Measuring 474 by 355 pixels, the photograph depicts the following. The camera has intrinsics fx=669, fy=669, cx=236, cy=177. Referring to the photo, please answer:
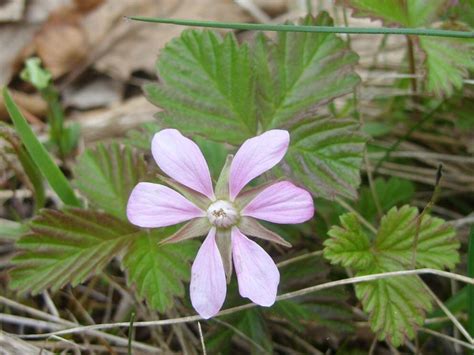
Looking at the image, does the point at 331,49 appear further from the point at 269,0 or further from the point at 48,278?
the point at 269,0

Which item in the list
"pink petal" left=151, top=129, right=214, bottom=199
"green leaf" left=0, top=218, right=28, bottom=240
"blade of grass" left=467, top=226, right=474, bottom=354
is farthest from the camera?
"green leaf" left=0, top=218, right=28, bottom=240

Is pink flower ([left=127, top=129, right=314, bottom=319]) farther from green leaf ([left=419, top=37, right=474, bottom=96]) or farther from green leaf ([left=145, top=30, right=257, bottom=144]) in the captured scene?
green leaf ([left=419, top=37, right=474, bottom=96])

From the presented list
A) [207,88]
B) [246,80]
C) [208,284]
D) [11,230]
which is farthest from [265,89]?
[11,230]

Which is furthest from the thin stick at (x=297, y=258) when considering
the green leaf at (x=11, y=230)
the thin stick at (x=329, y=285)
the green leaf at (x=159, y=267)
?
the green leaf at (x=11, y=230)

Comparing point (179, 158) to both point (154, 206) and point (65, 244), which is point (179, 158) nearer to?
point (154, 206)

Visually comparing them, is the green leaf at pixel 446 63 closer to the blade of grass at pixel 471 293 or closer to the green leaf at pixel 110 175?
the blade of grass at pixel 471 293

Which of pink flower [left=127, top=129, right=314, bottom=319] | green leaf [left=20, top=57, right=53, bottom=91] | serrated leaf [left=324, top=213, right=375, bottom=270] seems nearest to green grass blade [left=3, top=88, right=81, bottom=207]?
pink flower [left=127, top=129, right=314, bottom=319]
